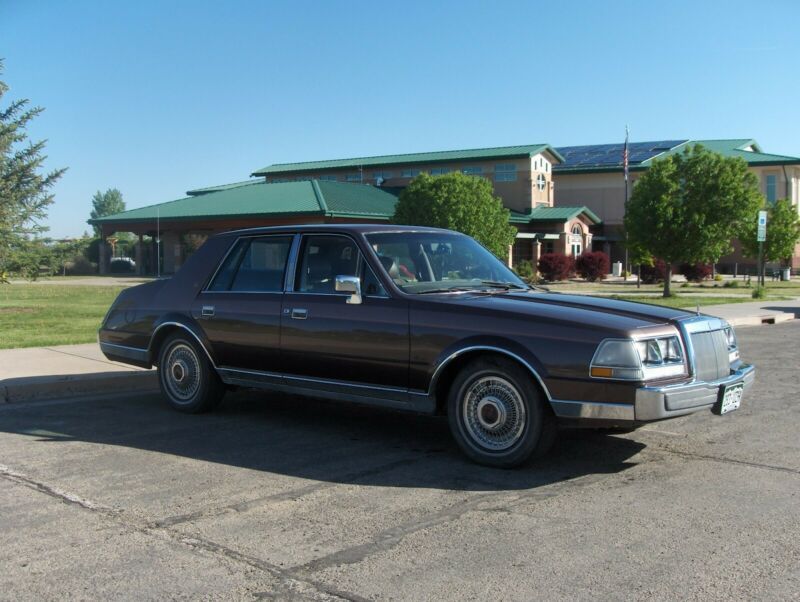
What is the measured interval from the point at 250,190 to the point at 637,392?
4897 cm

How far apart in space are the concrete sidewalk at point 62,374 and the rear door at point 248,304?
7.23 feet

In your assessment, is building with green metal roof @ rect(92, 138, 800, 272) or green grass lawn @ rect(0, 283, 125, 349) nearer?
green grass lawn @ rect(0, 283, 125, 349)

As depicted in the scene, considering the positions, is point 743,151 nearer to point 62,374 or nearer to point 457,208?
point 457,208

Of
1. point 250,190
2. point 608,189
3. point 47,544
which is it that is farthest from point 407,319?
point 608,189

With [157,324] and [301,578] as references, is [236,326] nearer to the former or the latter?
[157,324]

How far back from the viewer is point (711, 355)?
5.74 meters

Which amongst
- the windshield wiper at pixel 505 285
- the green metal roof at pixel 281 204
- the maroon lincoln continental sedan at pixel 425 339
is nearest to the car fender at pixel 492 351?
the maroon lincoln continental sedan at pixel 425 339

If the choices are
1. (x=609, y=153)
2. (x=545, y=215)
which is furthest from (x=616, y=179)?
(x=545, y=215)

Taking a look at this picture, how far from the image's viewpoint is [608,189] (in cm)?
6397

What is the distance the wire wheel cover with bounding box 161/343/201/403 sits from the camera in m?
7.51

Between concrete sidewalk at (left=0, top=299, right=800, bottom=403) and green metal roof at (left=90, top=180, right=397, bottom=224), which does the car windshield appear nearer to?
concrete sidewalk at (left=0, top=299, right=800, bottom=403)

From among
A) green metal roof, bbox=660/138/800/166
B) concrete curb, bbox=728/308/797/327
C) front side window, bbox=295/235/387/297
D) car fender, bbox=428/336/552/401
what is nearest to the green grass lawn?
front side window, bbox=295/235/387/297

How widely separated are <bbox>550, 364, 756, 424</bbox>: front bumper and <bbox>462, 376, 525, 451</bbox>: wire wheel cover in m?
0.31

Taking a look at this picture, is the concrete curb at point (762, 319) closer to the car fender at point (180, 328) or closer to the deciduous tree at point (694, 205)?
the deciduous tree at point (694, 205)
